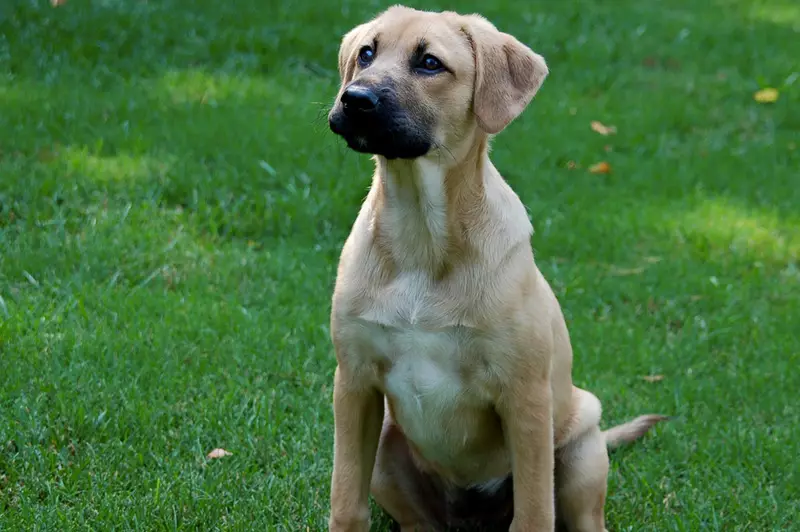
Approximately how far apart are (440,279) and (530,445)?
0.59 meters

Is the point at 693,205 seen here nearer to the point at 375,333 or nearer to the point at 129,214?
the point at 129,214

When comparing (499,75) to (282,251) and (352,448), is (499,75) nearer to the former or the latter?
(352,448)

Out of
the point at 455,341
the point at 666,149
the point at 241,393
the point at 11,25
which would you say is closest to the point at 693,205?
the point at 666,149

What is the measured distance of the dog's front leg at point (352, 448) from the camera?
Result: 346cm

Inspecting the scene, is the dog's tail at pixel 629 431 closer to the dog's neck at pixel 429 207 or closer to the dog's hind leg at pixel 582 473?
the dog's hind leg at pixel 582 473

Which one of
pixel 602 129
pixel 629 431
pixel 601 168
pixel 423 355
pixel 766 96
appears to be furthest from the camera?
pixel 766 96

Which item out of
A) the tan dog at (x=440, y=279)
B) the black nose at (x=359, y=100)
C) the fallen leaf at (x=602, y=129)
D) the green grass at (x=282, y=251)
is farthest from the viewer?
the fallen leaf at (x=602, y=129)

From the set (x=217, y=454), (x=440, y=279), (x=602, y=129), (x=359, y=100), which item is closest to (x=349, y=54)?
(x=359, y=100)

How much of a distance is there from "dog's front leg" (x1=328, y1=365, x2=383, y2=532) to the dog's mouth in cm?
73

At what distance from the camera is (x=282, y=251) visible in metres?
5.91

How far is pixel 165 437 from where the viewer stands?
4184mm

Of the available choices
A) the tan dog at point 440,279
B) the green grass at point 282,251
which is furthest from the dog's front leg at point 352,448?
the green grass at point 282,251

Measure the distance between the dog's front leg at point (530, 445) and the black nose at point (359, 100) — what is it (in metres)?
0.93

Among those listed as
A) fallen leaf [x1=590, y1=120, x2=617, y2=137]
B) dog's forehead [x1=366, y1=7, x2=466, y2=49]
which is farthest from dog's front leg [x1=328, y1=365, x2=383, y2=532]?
fallen leaf [x1=590, y1=120, x2=617, y2=137]
